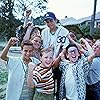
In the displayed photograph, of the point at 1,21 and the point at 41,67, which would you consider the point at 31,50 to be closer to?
the point at 41,67

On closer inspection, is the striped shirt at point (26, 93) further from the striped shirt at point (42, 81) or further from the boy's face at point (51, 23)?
the boy's face at point (51, 23)

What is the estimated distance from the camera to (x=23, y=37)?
5.02m

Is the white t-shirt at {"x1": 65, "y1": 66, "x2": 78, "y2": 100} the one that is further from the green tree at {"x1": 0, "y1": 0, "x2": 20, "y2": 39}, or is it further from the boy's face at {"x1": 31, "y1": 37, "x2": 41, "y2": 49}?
the green tree at {"x1": 0, "y1": 0, "x2": 20, "y2": 39}

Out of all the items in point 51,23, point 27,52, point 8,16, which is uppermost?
point 8,16

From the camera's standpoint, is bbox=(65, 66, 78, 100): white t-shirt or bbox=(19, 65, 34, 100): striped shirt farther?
bbox=(65, 66, 78, 100): white t-shirt

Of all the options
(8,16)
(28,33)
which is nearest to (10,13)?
(8,16)

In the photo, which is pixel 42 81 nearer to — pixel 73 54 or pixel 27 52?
pixel 27 52

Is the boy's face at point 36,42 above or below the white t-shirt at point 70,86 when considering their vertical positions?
above

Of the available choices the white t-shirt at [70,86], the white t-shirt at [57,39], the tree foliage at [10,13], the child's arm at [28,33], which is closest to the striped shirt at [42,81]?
the white t-shirt at [70,86]

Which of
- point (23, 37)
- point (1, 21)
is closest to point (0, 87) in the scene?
point (23, 37)

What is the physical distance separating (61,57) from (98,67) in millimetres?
702

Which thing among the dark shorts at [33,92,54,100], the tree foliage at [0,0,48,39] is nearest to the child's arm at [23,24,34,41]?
the dark shorts at [33,92,54,100]

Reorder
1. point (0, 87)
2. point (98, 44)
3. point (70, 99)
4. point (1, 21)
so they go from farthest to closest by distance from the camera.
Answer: point (1, 21) < point (0, 87) < point (98, 44) < point (70, 99)

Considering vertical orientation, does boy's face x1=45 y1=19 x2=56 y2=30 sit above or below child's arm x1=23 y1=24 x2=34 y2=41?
above
